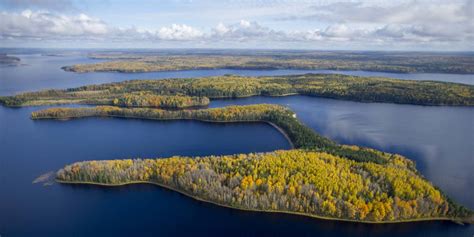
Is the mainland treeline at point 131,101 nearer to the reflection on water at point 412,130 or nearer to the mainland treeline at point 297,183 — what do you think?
the reflection on water at point 412,130

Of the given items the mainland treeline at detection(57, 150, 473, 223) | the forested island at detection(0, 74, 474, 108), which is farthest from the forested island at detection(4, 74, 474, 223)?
the forested island at detection(0, 74, 474, 108)

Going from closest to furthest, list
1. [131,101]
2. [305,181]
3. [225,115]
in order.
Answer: [305,181], [225,115], [131,101]

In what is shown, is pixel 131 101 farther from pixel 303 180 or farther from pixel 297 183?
pixel 297 183

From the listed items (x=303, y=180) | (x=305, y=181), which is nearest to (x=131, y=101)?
(x=303, y=180)

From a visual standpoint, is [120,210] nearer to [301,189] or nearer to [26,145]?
[301,189]

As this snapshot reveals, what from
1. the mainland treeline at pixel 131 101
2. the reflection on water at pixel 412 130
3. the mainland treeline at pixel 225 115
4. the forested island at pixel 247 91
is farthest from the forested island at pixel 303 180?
the forested island at pixel 247 91

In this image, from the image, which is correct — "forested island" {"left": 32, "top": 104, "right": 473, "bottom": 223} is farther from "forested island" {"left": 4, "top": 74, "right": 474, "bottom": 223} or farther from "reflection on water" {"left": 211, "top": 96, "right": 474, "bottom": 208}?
"reflection on water" {"left": 211, "top": 96, "right": 474, "bottom": 208}

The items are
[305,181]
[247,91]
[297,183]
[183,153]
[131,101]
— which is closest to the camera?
[297,183]
